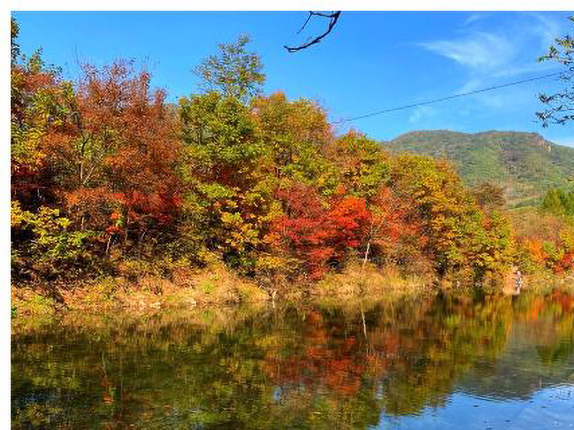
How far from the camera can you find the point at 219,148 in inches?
1095

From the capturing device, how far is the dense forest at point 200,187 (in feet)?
70.0

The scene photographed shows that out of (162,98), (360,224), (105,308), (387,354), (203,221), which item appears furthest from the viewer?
(360,224)

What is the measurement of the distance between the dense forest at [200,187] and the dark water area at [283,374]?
15.6 feet

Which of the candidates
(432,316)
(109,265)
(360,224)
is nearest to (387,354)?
(432,316)

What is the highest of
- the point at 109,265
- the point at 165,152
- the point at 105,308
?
the point at 165,152

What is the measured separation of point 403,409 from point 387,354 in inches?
232

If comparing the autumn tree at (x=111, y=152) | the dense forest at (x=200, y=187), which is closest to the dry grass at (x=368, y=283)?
the dense forest at (x=200, y=187)

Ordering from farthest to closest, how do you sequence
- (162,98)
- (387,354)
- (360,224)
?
(360,224), (162,98), (387,354)

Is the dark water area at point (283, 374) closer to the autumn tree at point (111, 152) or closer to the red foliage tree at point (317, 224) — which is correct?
the autumn tree at point (111, 152)

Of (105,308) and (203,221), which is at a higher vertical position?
(203,221)
